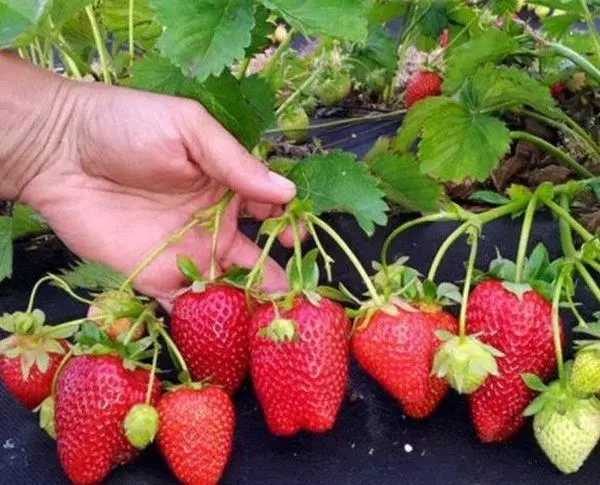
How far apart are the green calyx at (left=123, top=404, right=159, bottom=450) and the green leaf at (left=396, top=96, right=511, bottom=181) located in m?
0.47

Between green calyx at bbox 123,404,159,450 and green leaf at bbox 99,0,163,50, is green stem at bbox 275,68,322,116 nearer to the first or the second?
green leaf at bbox 99,0,163,50

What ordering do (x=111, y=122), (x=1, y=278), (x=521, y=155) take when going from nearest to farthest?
(x=111, y=122) → (x=1, y=278) → (x=521, y=155)

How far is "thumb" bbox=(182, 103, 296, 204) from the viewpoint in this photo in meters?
0.97

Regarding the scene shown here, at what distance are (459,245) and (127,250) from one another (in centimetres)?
40

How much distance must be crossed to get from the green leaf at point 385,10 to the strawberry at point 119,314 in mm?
806

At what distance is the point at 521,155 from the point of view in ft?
4.64

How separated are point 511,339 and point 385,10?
0.89 m

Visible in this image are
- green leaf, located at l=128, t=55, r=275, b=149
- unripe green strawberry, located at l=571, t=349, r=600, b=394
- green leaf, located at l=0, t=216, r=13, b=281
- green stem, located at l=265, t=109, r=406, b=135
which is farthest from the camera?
green stem, located at l=265, t=109, r=406, b=135

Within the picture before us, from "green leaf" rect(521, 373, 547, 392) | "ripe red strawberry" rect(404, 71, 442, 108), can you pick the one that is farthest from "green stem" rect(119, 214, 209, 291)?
"ripe red strawberry" rect(404, 71, 442, 108)

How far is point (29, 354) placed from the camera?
2.86 ft

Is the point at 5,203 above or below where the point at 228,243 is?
below

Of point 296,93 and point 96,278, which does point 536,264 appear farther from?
point 296,93

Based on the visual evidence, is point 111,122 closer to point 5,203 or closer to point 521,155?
point 5,203

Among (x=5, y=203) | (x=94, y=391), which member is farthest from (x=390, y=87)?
(x=94, y=391)
